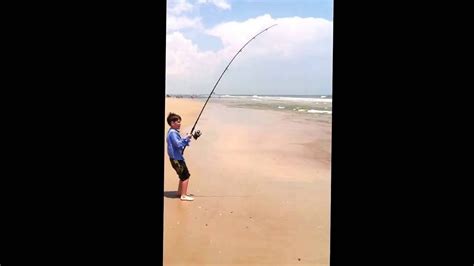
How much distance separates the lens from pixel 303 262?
95.5 inches

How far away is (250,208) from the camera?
354 centimetres

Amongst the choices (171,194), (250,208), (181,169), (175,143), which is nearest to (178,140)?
(175,143)

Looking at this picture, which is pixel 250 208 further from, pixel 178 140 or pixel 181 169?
pixel 178 140

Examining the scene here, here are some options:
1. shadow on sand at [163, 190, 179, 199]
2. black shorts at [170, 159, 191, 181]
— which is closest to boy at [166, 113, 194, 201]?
black shorts at [170, 159, 191, 181]

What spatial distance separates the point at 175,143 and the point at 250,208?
765 mm

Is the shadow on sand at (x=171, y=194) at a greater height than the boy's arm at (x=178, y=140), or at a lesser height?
lesser

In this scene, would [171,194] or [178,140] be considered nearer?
[178,140]

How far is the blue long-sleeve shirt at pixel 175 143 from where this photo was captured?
3521 mm

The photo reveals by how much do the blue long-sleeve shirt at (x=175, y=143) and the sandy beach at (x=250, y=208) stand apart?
0.37 meters

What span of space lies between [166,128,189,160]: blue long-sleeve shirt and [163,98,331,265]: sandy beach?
0.37 m

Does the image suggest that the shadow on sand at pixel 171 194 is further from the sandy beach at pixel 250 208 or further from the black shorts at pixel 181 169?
the black shorts at pixel 181 169

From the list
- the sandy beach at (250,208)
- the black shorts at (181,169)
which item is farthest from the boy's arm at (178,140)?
the sandy beach at (250,208)
